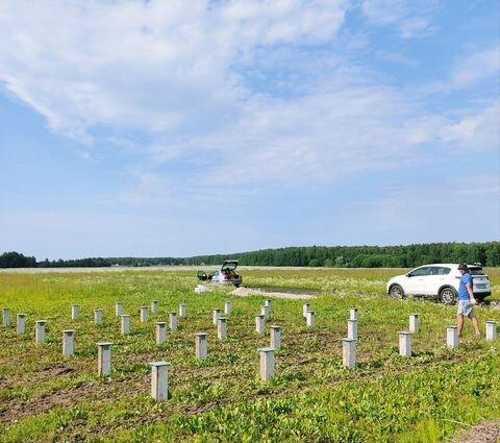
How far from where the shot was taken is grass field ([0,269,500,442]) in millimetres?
6176

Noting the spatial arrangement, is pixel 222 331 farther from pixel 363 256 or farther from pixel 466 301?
pixel 363 256

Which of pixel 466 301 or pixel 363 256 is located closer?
pixel 466 301

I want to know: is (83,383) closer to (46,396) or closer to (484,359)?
(46,396)

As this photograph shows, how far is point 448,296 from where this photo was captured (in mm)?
22078

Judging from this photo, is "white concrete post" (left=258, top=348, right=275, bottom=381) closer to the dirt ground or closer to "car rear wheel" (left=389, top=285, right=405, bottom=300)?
the dirt ground

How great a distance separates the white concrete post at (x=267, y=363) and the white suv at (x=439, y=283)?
15.0 meters

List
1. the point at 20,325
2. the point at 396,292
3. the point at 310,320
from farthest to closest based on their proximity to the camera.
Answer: the point at 396,292
the point at 310,320
the point at 20,325

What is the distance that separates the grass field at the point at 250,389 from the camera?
6.18 m

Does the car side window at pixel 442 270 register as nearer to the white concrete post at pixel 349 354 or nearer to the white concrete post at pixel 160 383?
the white concrete post at pixel 349 354

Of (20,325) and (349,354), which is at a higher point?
(349,354)

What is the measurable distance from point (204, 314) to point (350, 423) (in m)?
12.8

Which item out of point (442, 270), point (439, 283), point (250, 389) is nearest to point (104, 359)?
point (250, 389)

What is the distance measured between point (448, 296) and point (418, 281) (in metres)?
1.71

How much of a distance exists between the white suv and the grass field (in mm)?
7485
